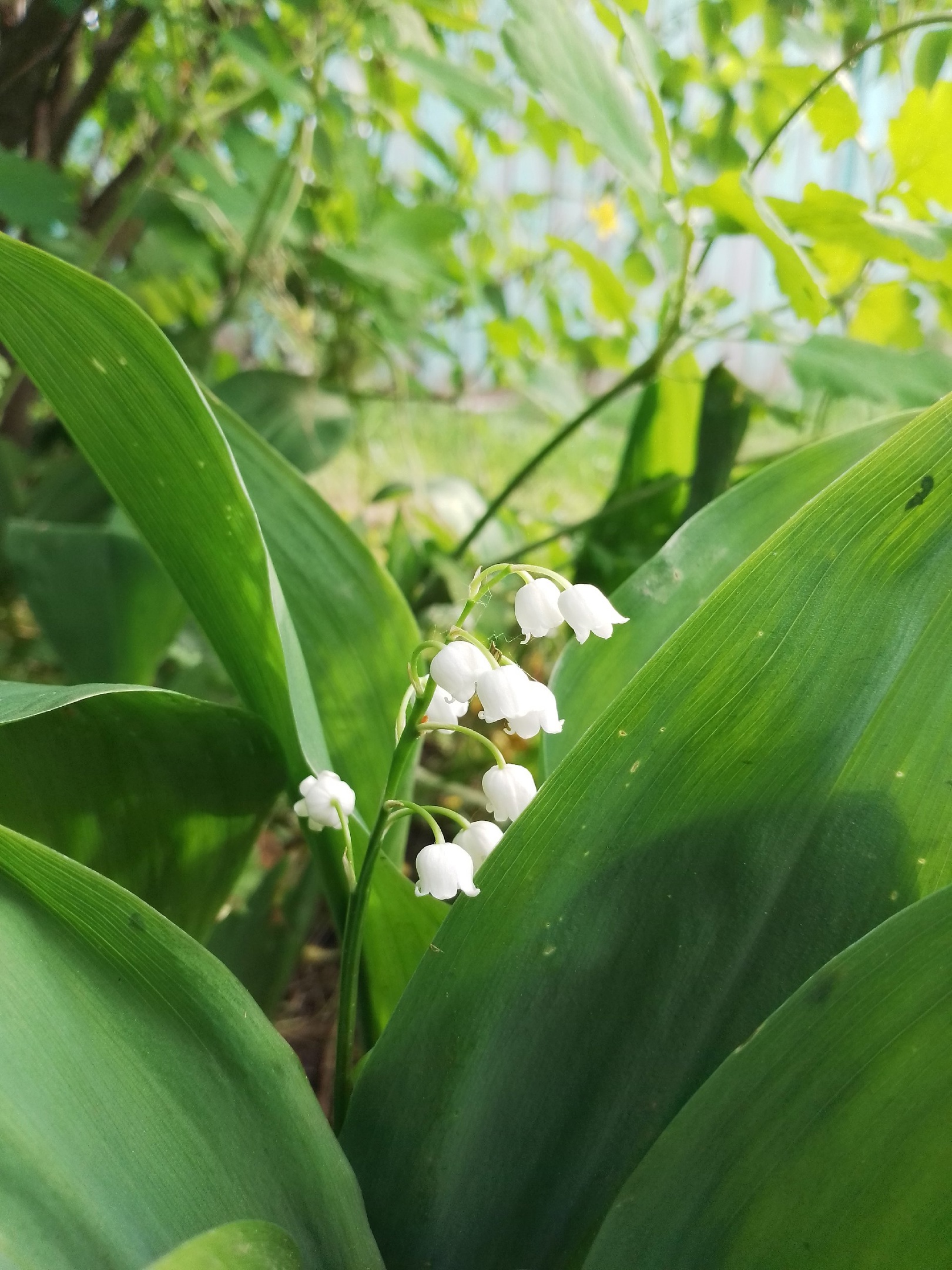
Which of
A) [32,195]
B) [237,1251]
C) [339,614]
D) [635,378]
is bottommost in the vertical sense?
[237,1251]

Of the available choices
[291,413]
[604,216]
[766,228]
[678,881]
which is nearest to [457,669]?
[678,881]

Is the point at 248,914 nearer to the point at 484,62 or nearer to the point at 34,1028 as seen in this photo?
the point at 34,1028

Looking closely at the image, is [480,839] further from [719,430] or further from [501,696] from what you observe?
[719,430]

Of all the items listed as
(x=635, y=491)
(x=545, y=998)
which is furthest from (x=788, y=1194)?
(x=635, y=491)

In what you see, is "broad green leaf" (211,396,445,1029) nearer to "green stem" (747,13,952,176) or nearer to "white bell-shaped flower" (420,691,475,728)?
"white bell-shaped flower" (420,691,475,728)

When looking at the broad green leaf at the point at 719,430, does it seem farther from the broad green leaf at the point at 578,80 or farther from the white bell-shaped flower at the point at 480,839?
the white bell-shaped flower at the point at 480,839
